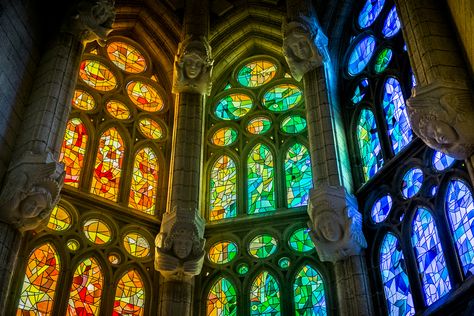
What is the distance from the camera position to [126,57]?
576 inches

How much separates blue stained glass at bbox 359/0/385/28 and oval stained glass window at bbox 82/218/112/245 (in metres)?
6.09

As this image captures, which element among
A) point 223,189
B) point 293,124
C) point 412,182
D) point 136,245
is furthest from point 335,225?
point 293,124

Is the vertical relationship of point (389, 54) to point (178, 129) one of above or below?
above

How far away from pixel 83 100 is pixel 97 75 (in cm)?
85

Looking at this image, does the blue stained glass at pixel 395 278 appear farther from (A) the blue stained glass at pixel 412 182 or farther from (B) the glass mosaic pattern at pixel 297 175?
(B) the glass mosaic pattern at pixel 297 175

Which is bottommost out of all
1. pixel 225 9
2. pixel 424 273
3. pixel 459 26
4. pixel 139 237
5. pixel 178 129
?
pixel 424 273

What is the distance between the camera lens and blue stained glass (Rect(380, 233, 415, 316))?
9590mm

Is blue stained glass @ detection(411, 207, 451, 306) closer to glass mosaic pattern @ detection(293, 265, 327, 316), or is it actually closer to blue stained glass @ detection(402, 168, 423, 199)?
blue stained glass @ detection(402, 168, 423, 199)

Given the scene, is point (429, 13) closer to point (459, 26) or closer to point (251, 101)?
point (459, 26)

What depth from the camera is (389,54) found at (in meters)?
11.8

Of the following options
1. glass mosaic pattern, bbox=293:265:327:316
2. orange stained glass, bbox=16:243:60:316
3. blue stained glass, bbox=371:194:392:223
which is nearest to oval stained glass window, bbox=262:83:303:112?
blue stained glass, bbox=371:194:392:223

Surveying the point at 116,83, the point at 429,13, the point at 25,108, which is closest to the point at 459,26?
the point at 429,13

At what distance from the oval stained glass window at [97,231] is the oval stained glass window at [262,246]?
8.22ft

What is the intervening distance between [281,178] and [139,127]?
306 centimetres
